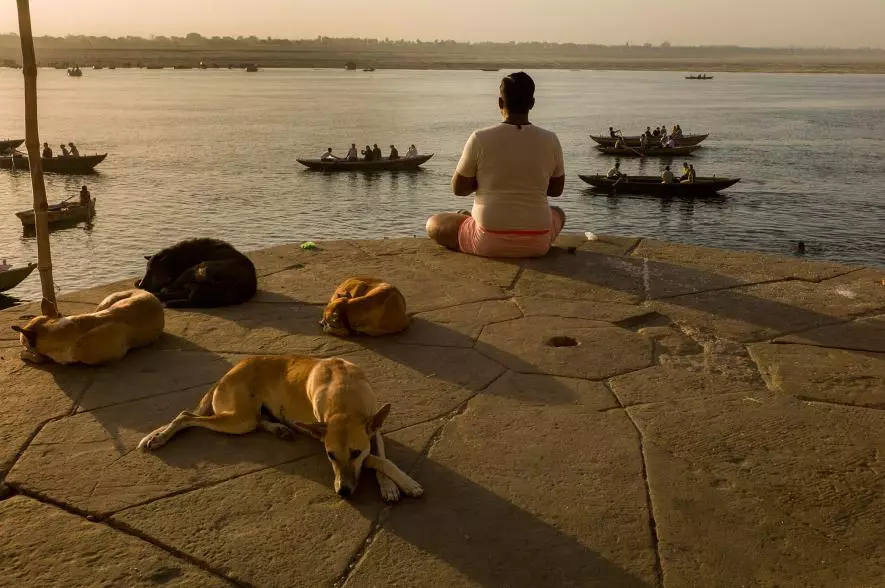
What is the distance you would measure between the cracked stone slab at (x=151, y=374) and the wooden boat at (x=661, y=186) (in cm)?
2635

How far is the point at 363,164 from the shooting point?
37094 millimetres

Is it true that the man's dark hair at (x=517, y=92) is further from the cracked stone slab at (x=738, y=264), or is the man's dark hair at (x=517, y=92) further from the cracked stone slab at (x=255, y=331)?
the cracked stone slab at (x=255, y=331)

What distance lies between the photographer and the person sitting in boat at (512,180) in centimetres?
673

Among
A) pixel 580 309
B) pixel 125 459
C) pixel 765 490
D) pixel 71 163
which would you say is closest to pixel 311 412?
pixel 125 459

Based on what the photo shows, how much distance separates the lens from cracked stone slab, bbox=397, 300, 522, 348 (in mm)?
5199

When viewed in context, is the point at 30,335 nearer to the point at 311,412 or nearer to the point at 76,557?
the point at 311,412

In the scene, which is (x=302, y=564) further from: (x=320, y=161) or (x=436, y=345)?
(x=320, y=161)

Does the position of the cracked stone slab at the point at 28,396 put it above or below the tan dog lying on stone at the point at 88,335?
below

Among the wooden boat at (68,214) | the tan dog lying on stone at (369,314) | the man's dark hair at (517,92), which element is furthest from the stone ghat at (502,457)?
the wooden boat at (68,214)

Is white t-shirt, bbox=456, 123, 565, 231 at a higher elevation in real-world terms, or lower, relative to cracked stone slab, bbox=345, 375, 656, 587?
higher

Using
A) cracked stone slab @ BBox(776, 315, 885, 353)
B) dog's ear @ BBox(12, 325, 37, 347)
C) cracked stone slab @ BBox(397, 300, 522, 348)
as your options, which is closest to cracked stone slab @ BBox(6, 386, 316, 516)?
dog's ear @ BBox(12, 325, 37, 347)

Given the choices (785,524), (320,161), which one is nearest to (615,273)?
(785,524)

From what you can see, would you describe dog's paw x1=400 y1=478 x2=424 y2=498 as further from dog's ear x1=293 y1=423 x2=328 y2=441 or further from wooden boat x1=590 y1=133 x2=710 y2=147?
wooden boat x1=590 y1=133 x2=710 y2=147

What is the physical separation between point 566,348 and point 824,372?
1.52m
